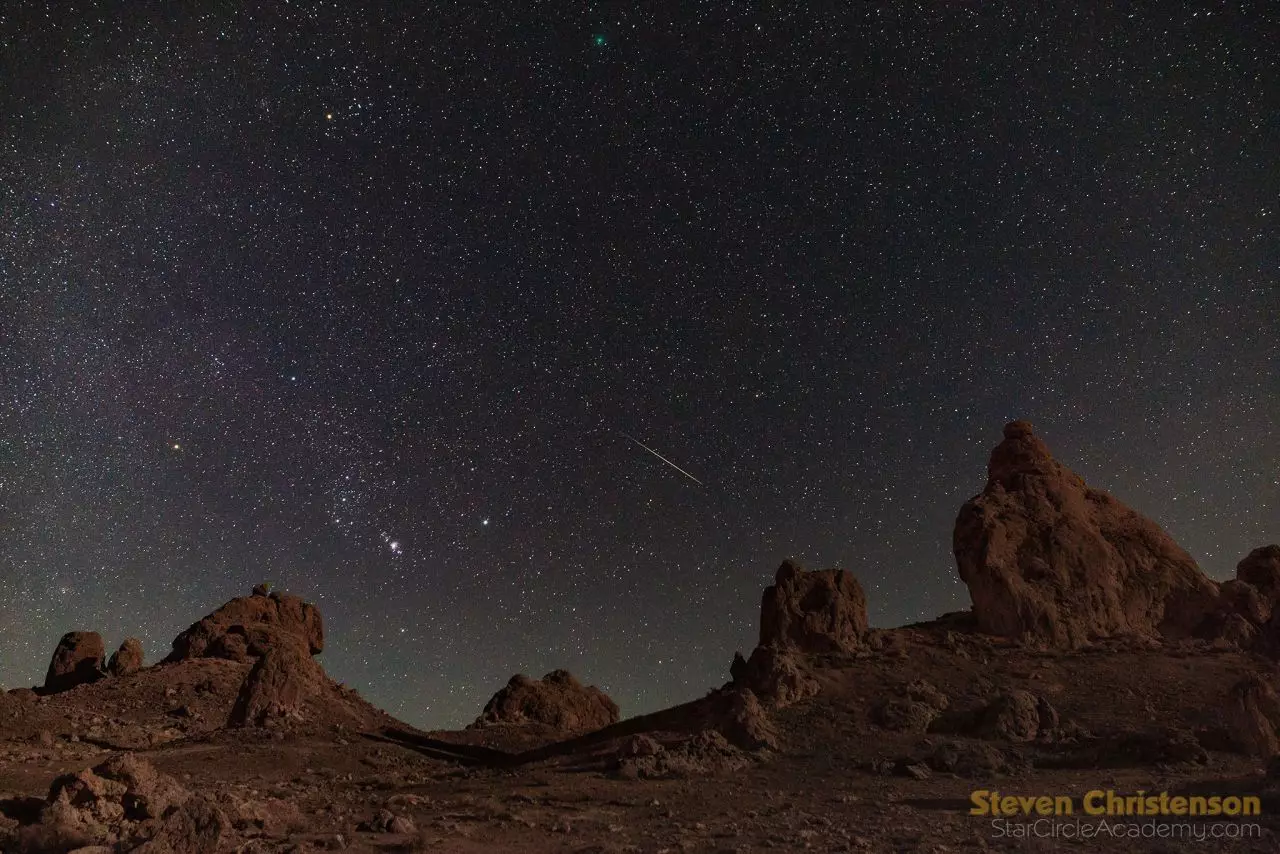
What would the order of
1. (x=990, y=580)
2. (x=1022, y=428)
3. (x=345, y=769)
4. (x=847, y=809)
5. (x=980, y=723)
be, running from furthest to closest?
(x=1022, y=428) → (x=990, y=580) → (x=345, y=769) → (x=980, y=723) → (x=847, y=809)

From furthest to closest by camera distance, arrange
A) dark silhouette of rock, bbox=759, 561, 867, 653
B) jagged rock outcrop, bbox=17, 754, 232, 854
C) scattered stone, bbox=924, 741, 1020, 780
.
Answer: dark silhouette of rock, bbox=759, 561, 867, 653 → scattered stone, bbox=924, 741, 1020, 780 → jagged rock outcrop, bbox=17, 754, 232, 854

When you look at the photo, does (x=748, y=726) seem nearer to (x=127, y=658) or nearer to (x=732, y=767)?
(x=732, y=767)

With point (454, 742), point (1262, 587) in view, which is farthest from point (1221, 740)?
point (454, 742)

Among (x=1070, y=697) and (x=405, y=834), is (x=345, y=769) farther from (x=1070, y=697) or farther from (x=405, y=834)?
(x=1070, y=697)

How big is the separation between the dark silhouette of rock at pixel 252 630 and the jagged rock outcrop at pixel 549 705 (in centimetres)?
1425

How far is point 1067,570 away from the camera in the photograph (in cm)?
3772

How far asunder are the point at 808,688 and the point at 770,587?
9041mm

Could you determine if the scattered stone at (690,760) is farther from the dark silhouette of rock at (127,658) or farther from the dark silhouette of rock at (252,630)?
the dark silhouette of rock at (127,658)

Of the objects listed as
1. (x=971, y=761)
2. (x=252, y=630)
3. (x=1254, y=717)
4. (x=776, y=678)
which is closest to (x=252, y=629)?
(x=252, y=630)

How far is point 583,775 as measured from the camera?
64.0ft

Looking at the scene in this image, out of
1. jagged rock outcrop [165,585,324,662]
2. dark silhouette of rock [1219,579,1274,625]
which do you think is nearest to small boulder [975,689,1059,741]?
dark silhouette of rock [1219,579,1274,625]

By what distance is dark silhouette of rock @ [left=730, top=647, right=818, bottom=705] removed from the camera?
93.7 ft

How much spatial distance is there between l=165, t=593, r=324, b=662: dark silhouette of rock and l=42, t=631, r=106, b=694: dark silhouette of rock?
6.63 metres

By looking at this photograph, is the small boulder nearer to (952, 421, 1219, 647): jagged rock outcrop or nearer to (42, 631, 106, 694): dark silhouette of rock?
(952, 421, 1219, 647): jagged rock outcrop
